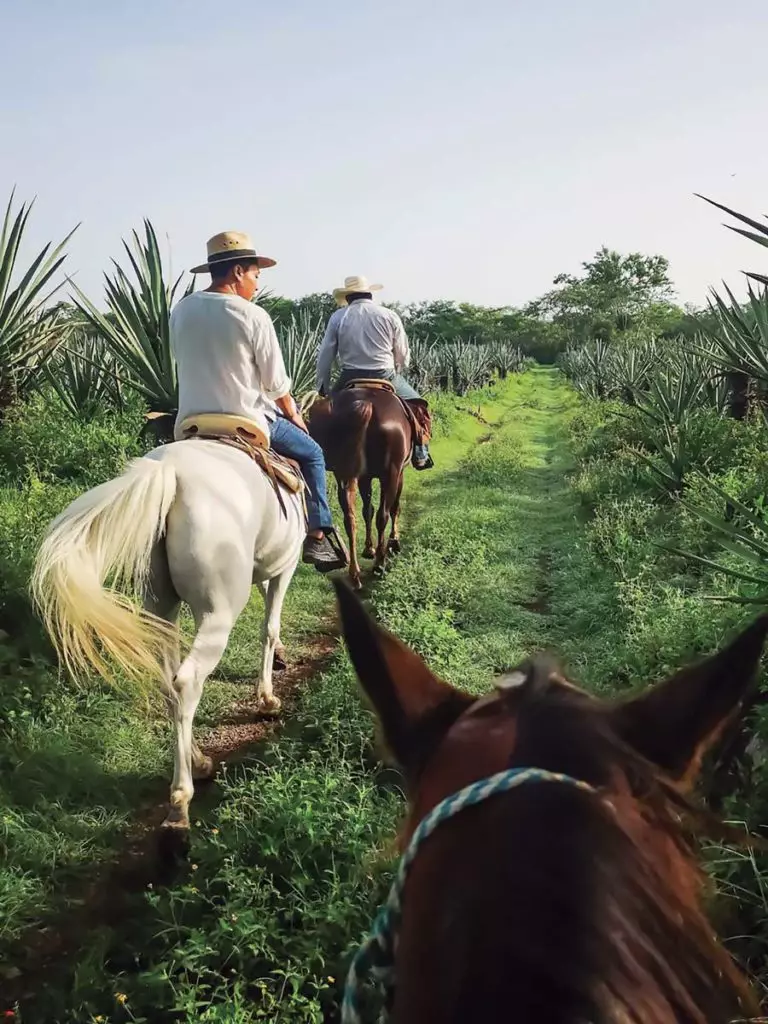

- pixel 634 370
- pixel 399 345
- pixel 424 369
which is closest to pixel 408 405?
pixel 399 345

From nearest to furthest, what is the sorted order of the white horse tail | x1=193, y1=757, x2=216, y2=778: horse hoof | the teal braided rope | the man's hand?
the teal braided rope
the white horse tail
x1=193, y1=757, x2=216, y2=778: horse hoof
the man's hand

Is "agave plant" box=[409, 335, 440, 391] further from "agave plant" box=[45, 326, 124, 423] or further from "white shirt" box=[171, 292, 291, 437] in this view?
"white shirt" box=[171, 292, 291, 437]

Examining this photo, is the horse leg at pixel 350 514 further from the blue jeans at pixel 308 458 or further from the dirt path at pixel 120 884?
the dirt path at pixel 120 884

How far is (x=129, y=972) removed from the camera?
2.59 meters

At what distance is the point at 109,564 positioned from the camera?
3162 millimetres

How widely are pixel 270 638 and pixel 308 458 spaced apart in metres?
1.20

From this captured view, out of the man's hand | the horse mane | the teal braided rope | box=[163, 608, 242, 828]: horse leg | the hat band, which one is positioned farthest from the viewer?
the man's hand

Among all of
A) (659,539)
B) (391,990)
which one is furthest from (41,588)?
(659,539)

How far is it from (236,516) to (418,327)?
62.3m

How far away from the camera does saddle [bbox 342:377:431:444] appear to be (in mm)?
7230

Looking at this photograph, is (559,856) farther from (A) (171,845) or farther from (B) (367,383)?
(B) (367,383)

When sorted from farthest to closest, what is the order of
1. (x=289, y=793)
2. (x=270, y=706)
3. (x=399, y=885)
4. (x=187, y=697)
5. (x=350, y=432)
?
(x=350, y=432) → (x=270, y=706) → (x=187, y=697) → (x=289, y=793) → (x=399, y=885)

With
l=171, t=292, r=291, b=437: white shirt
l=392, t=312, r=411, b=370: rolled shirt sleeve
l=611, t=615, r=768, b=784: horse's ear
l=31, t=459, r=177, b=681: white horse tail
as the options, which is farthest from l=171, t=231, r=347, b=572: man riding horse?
l=611, t=615, r=768, b=784: horse's ear

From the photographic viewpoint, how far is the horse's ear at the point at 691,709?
92 centimetres
